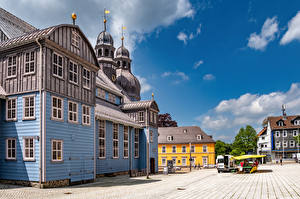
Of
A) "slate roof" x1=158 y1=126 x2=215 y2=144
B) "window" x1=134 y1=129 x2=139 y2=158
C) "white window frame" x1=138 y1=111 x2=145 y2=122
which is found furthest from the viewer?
"slate roof" x1=158 y1=126 x2=215 y2=144

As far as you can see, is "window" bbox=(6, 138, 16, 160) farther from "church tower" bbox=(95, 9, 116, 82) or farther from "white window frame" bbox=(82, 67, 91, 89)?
"church tower" bbox=(95, 9, 116, 82)

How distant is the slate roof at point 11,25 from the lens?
25.9 metres

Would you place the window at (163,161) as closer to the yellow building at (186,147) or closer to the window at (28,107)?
the yellow building at (186,147)

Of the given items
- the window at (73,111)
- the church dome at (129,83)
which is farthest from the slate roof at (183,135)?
the window at (73,111)

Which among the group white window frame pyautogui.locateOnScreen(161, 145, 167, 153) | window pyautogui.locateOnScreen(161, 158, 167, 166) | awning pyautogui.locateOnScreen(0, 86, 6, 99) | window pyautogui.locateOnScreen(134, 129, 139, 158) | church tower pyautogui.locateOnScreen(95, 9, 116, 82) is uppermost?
church tower pyautogui.locateOnScreen(95, 9, 116, 82)

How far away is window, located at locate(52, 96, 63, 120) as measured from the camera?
69.4ft

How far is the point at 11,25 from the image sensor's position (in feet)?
91.7

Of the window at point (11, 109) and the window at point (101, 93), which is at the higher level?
the window at point (101, 93)

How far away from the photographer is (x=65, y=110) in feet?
73.0

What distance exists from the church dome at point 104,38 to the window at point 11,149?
44.5 m

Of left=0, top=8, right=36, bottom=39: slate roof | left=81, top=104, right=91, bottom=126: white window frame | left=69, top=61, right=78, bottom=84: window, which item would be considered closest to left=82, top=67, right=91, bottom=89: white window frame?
left=69, top=61, right=78, bottom=84: window

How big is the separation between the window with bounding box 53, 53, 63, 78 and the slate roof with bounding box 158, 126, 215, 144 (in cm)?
4856

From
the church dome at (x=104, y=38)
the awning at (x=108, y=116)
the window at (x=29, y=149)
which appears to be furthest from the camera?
the church dome at (x=104, y=38)

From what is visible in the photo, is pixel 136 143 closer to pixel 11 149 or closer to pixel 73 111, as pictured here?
pixel 73 111
